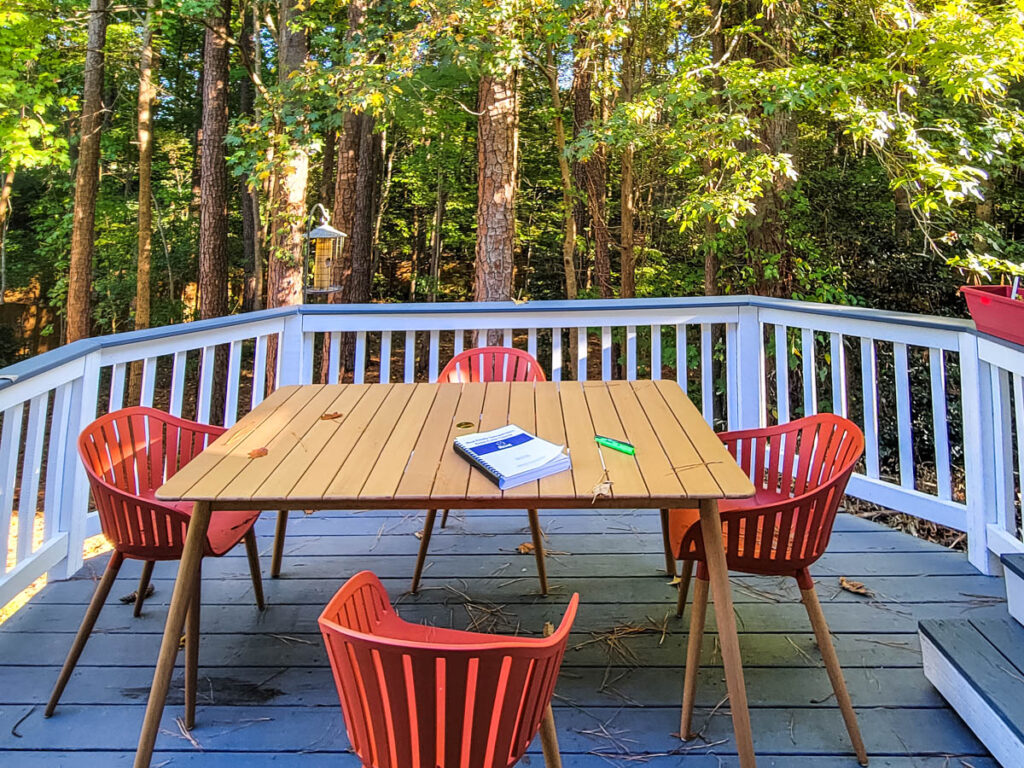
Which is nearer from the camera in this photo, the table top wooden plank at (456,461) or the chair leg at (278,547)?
the table top wooden plank at (456,461)

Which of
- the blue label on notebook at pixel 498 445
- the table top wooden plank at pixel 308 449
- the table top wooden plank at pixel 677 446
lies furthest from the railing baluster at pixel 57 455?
the table top wooden plank at pixel 677 446

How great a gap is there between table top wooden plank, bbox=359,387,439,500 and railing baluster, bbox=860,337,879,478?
6.13ft

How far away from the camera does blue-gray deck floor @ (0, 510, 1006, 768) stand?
1.68 m

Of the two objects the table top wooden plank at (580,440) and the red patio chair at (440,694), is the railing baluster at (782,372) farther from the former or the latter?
the red patio chair at (440,694)

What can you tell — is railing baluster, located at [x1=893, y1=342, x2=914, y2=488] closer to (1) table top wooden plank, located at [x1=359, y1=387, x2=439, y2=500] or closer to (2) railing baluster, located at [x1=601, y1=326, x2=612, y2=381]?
(2) railing baluster, located at [x1=601, y1=326, x2=612, y2=381]

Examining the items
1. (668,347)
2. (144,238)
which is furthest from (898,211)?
(144,238)

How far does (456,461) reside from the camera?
1.73 meters

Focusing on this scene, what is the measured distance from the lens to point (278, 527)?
2.63 metres

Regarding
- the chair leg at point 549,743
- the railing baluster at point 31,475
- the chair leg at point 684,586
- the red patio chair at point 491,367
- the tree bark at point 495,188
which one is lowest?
the chair leg at point 684,586

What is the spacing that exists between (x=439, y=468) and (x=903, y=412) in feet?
6.88

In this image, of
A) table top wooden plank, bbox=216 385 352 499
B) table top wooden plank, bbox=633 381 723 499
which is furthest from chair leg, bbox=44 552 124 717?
table top wooden plank, bbox=633 381 723 499

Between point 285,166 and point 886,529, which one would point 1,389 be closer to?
point 886,529

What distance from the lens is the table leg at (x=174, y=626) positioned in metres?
1.53

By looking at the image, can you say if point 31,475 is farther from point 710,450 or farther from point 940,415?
point 940,415
